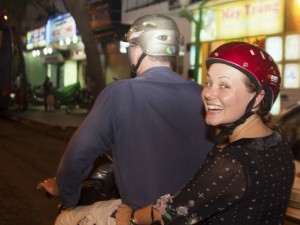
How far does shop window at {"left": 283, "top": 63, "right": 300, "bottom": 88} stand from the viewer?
1327 cm

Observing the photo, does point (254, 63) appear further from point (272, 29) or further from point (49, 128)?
point (49, 128)

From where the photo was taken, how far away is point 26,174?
892 cm

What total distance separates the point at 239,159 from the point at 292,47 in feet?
39.9

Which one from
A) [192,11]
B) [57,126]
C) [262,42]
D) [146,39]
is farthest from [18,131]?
[146,39]

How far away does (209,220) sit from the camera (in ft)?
6.40

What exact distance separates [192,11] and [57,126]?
5702 mm

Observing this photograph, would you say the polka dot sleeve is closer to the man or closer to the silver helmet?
the man

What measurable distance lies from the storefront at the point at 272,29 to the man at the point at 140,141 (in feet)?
36.9

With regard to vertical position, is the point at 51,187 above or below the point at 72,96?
above

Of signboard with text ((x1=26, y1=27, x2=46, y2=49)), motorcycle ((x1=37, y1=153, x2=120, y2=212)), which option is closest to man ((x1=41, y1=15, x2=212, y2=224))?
motorcycle ((x1=37, y1=153, x2=120, y2=212))

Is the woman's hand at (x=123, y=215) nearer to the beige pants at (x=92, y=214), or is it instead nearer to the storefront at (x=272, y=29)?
the beige pants at (x=92, y=214)

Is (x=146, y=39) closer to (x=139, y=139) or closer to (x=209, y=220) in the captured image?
(x=139, y=139)

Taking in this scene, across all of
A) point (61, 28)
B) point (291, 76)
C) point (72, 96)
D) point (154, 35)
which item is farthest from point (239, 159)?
point (61, 28)

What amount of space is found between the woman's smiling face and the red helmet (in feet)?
0.09
